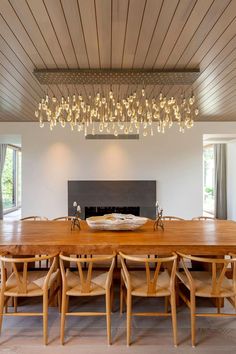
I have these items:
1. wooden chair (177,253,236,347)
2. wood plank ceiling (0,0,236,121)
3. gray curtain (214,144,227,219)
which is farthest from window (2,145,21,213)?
wooden chair (177,253,236,347)

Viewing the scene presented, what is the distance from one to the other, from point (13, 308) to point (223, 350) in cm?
227

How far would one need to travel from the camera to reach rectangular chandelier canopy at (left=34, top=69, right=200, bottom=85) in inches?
128

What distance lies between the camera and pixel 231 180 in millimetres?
7980

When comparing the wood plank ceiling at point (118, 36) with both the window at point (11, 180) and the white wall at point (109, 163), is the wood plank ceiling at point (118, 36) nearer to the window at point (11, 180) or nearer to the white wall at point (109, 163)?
the white wall at point (109, 163)

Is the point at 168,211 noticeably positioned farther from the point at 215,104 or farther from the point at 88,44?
the point at 88,44

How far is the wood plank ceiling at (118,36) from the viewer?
209 cm

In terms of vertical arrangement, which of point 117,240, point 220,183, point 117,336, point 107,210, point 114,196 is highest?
point 220,183

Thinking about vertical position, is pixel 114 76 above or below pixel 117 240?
above

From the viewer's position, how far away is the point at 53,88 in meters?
3.94

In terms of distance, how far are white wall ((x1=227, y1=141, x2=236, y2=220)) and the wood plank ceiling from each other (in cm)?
447

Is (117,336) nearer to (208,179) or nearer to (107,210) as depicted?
(107,210)

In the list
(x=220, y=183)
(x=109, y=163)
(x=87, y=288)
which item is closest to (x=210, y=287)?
(x=87, y=288)

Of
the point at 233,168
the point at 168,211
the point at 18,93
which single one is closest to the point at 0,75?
the point at 18,93

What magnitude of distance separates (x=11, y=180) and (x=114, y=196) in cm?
607
